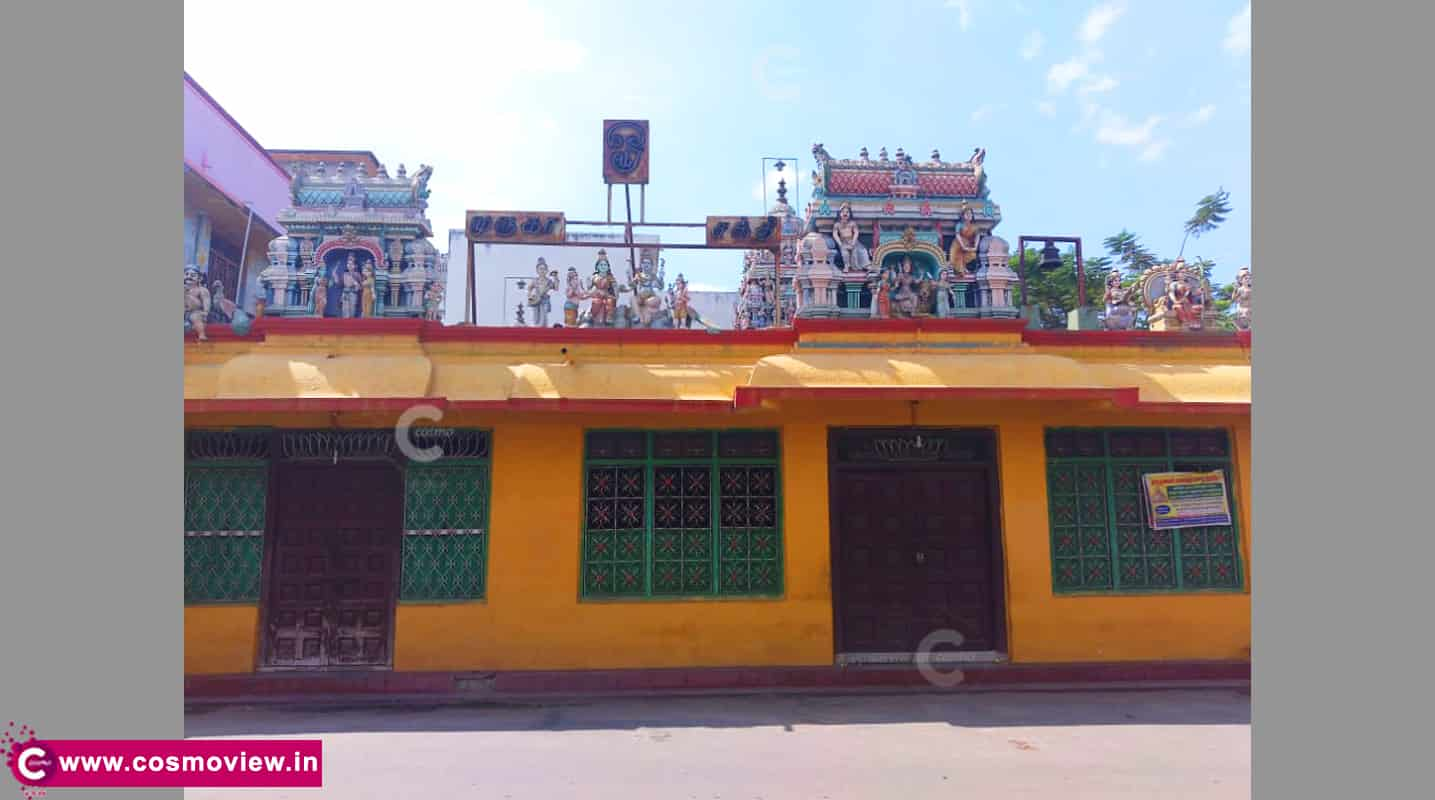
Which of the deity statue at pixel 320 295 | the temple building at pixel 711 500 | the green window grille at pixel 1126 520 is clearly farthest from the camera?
the deity statue at pixel 320 295

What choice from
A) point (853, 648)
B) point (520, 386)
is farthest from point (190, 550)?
point (853, 648)

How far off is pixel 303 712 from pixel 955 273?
9.01 meters

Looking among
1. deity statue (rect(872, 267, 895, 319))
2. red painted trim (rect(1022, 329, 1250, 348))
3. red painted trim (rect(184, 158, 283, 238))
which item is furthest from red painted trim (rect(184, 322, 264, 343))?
red painted trim (rect(1022, 329, 1250, 348))

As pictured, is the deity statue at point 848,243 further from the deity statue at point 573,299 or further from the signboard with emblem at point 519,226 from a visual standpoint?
the signboard with emblem at point 519,226

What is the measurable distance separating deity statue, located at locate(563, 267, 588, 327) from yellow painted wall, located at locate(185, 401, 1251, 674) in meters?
1.66

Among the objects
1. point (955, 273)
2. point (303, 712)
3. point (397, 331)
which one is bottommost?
point (303, 712)

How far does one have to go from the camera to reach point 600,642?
28.8ft

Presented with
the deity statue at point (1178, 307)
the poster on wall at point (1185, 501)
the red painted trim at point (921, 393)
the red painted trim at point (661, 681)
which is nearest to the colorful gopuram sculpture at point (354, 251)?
the red painted trim at point (661, 681)

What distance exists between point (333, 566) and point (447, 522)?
1.38 m

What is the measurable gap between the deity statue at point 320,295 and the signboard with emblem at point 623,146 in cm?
430

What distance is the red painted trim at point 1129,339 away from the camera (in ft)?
32.2

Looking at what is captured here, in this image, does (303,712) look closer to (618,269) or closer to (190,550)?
(190,550)

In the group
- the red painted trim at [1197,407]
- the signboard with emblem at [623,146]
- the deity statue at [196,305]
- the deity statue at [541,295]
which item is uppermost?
the signboard with emblem at [623,146]
